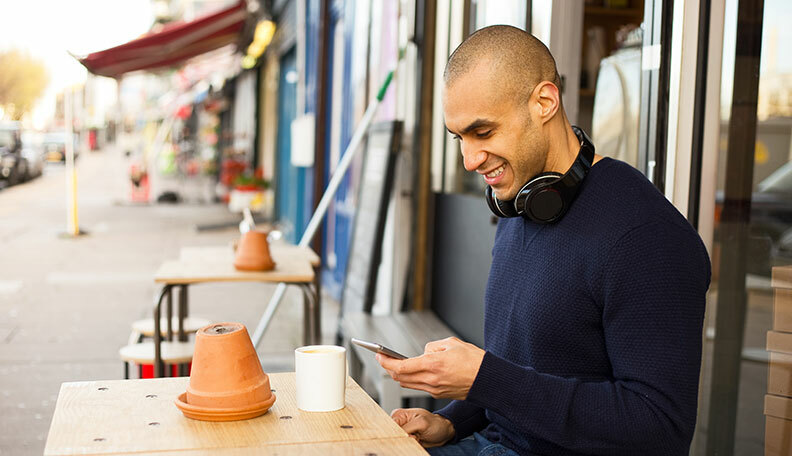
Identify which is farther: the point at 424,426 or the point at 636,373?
the point at 424,426

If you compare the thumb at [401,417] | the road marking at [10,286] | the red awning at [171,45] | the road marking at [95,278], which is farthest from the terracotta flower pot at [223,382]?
the red awning at [171,45]

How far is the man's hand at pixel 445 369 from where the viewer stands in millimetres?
1740

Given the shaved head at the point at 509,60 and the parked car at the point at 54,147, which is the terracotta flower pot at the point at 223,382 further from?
the parked car at the point at 54,147

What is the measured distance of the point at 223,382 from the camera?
178 centimetres

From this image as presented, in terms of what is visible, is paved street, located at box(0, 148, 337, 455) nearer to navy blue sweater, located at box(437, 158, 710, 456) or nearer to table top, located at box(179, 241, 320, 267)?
table top, located at box(179, 241, 320, 267)

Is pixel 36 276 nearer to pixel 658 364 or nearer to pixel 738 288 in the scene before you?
pixel 738 288

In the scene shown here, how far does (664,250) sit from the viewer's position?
5.59 ft

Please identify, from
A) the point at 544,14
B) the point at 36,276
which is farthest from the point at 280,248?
the point at 36,276

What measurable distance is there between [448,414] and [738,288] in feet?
3.64

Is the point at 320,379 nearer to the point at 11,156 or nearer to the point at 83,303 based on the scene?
the point at 83,303

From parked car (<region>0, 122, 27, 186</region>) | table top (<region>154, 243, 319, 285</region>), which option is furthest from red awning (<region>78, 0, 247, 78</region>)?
parked car (<region>0, 122, 27, 186</region>)

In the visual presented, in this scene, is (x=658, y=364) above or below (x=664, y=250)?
below

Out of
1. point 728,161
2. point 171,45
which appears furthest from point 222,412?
point 171,45

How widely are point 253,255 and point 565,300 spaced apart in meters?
2.67
